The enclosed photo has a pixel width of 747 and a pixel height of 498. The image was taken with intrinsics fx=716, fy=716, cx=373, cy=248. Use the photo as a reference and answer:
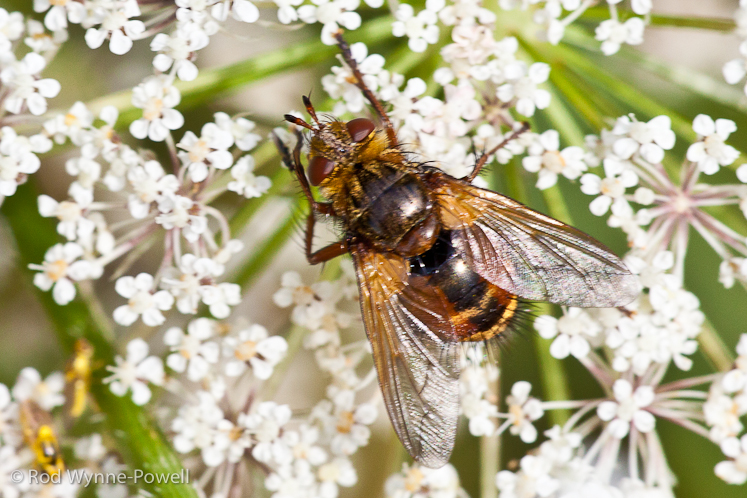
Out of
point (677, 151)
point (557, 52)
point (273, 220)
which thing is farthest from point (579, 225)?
point (273, 220)

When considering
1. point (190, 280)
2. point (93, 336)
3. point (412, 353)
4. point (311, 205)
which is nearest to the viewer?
point (412, 353)

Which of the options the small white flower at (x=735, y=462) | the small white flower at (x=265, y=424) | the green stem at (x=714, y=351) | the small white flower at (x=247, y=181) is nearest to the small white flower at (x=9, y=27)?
the small white flower at (x=247, y=181)

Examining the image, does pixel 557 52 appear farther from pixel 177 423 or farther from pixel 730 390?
pixel 177 423

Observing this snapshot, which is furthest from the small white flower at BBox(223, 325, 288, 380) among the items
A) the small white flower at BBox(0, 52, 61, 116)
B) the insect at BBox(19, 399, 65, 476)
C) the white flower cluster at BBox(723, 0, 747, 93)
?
the white flower cluster at BBox(723, 0, 747, 93)

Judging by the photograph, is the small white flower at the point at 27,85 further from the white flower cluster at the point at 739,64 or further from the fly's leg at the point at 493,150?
the white flower cluster at the point at 739,64

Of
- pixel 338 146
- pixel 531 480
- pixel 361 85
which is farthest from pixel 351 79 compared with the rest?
pixel 531 480

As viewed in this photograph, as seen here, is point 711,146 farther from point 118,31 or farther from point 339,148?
point 118,31
